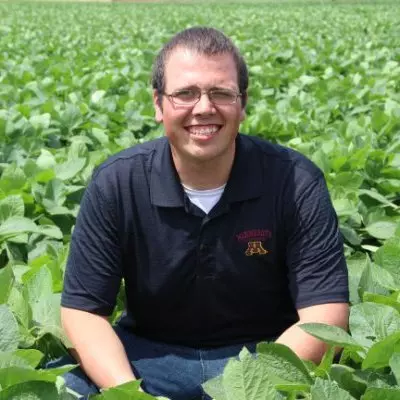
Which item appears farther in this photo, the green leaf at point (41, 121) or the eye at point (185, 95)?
the green leaf at point (41, 121)

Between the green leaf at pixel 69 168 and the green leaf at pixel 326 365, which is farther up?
the green leaf at pixel 326 365

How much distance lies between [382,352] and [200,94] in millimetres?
1007

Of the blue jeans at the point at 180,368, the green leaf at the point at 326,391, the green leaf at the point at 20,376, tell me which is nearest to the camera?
the green leaf at the point at 326,391

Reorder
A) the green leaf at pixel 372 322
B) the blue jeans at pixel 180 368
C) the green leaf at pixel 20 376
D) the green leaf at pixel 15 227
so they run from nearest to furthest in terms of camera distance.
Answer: the green leaf at pixel 20 376
the green leaf at pixel 372 322
the blue jeans at pixel 180 368
the green leaf at pixel 15 227

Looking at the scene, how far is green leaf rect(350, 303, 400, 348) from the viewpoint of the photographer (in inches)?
79.5

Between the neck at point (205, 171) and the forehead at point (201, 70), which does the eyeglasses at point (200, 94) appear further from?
the neck at point (205, 171)

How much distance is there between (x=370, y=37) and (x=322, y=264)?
1144 cm

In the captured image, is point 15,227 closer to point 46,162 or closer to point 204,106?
point 46,162

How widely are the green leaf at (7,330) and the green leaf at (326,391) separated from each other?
754mm

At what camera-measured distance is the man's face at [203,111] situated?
2525mm

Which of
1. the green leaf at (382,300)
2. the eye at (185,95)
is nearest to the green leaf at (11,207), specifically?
the eye at (185,95)

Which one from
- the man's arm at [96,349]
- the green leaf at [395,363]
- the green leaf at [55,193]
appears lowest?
the man's arm at [96,349]

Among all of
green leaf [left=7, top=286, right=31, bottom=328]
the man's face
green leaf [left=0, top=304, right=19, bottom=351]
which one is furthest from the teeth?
green leaf [left=0, top=304, right=19, bottom=351]

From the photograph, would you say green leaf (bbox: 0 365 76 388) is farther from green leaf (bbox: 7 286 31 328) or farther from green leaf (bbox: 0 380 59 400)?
green leaf (bbox: 7 286 31 328)
